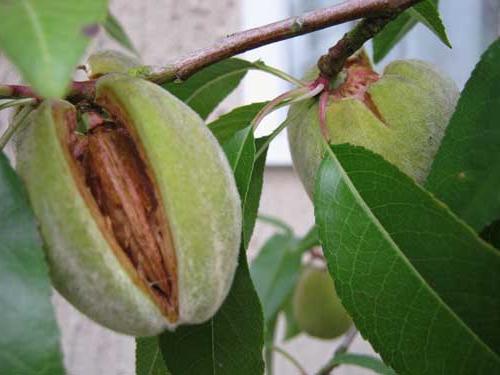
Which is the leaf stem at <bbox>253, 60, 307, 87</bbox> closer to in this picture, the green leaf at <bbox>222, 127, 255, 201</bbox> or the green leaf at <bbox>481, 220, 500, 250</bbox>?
the green leaf at <bbox>222, 127, 255, 201</bbox>

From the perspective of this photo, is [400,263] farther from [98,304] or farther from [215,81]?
[215,81]

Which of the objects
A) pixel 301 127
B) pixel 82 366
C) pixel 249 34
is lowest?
pixel 82 366

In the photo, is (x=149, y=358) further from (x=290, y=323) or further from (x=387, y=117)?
(x=290, y=323)

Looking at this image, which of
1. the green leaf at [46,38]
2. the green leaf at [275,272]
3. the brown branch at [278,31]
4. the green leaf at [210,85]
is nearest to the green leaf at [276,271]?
the green leaf at [275,272]

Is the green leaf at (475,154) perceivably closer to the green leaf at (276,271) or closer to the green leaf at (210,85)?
the green leaf at (210,85)

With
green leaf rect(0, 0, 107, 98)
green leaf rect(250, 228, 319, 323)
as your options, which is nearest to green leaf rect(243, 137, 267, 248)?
green leaf rect(0, 0, 107, 98)

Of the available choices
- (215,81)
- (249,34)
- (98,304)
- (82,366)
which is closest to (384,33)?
(215,81)
